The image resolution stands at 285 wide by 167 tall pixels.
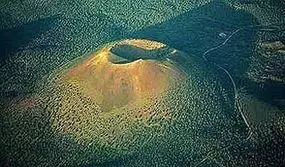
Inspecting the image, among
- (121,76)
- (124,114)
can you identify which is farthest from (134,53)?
(124,114)

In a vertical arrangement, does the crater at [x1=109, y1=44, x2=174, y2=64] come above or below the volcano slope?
above

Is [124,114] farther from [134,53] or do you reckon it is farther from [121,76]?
[134,53]

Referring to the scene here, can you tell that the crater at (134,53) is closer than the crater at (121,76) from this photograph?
No

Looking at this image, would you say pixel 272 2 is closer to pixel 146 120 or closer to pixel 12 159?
pixel 146 120

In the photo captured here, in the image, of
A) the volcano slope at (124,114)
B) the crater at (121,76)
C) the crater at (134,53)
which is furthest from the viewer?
the crater at (134,53)

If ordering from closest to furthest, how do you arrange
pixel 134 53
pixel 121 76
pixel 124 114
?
1. pixel 124 114
2. pixel 121 76
3. pixel 134 53

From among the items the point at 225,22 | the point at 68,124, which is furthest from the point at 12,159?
the point at 225,22

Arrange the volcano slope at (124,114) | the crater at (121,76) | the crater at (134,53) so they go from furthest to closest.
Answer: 1. the crater at (134,53)
2. the crater at (121,76)
3. the volcano slope at (124,114)

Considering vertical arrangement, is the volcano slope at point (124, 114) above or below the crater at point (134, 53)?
below
